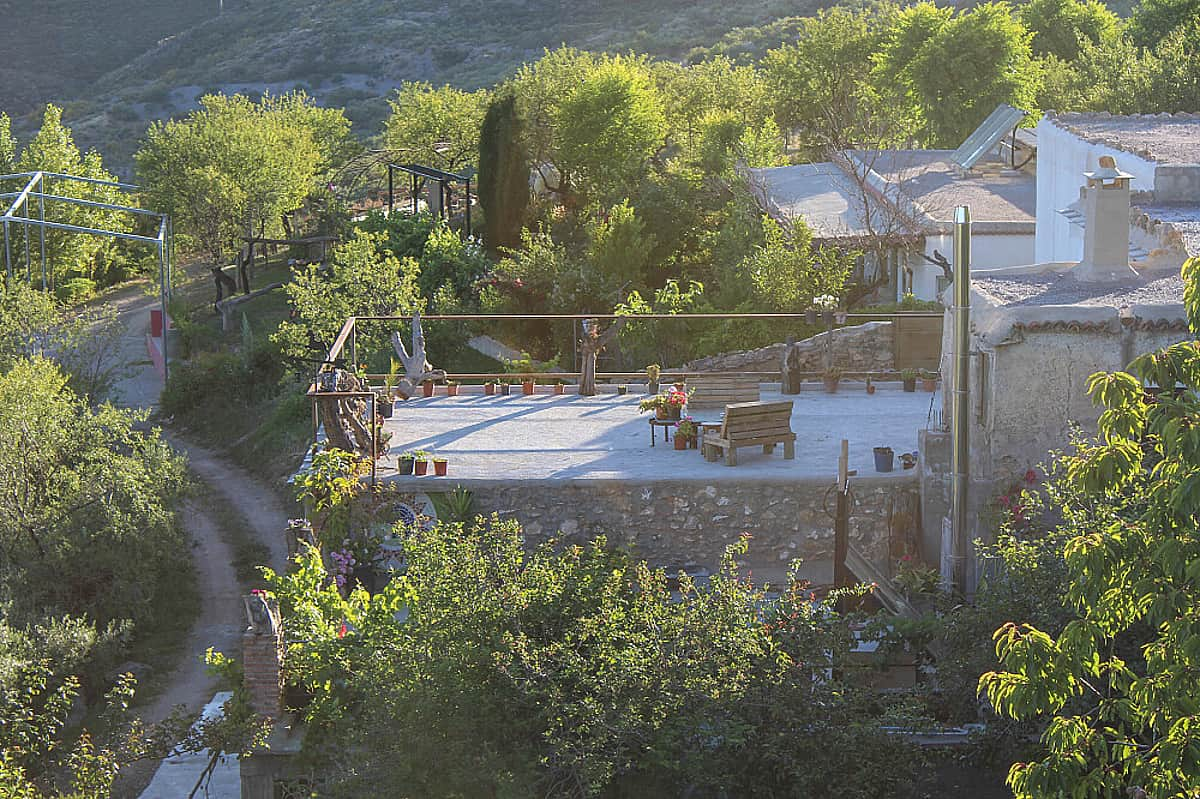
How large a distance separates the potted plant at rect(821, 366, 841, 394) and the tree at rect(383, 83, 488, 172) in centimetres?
2596

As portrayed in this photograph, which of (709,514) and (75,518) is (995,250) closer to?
(709,514)

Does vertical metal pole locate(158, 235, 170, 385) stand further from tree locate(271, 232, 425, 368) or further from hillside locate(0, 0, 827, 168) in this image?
hillside locate(0, 0, 827, 168)

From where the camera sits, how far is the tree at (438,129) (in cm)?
4566

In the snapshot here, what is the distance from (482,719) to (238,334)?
3094cm

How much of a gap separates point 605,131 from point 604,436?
22241 millimetres

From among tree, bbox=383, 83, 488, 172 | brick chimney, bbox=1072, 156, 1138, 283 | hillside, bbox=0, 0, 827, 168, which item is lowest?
brick chimney, bbox=1072, 156, 1138, 283

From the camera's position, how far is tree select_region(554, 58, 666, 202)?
39250 mm

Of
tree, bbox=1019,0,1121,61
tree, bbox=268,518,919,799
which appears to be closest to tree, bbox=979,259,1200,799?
tree, bbox=268,518,919,799

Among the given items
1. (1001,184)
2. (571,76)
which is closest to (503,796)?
(1001,184)

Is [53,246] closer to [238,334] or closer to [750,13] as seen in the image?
[238,334]

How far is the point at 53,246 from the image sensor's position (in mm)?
44219

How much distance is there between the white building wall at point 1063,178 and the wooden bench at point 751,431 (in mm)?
6126

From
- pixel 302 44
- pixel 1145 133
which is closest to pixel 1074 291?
pixel 1145 133

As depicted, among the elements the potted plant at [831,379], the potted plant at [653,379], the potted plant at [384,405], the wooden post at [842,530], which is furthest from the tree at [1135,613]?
the potted plant at [831,379]
